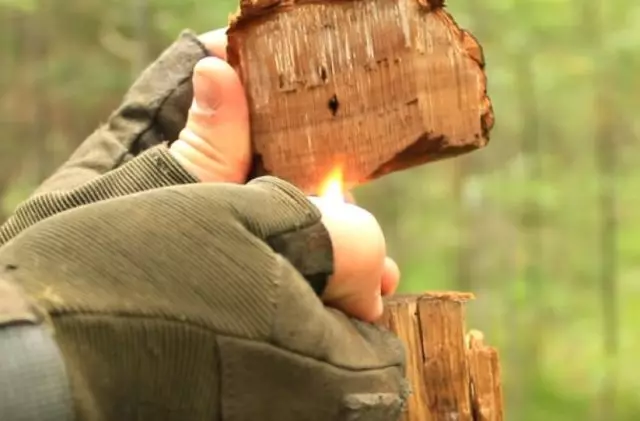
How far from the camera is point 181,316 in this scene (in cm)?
51

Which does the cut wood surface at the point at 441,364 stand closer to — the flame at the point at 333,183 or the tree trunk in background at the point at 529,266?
the flame at the point at 333,183

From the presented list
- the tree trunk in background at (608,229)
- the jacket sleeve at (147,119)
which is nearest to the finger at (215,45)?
the jacket sleeve at (147,119)

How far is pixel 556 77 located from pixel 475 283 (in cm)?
71

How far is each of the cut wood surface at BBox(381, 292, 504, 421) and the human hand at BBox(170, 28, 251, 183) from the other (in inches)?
7.2

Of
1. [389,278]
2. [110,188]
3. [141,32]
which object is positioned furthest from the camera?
[141,32]

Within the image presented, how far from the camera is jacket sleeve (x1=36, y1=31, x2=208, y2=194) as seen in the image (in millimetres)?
900

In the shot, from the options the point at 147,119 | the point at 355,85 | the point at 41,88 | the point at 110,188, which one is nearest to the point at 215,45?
the point at 147,119

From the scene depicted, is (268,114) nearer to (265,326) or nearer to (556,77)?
(265,326)

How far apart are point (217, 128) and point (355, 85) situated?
0.12 m

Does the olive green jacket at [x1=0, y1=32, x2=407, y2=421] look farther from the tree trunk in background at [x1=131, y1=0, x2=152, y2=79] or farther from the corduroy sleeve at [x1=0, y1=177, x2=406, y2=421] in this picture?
the tree trunk in background at [x1=131, y1=0, x2=152, y2=79]

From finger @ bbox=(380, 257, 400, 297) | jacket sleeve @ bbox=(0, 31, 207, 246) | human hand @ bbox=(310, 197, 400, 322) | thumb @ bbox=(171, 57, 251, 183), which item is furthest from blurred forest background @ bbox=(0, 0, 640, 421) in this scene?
human hand @ bbox=(310, 197, 400, 322)

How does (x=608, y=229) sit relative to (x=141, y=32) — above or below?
below

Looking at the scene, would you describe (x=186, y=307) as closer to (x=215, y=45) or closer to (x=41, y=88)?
(x=215, y=45)

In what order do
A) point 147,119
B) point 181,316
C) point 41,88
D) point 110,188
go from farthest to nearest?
point 41,88, point 147,119, point 110,188, point 181,316
